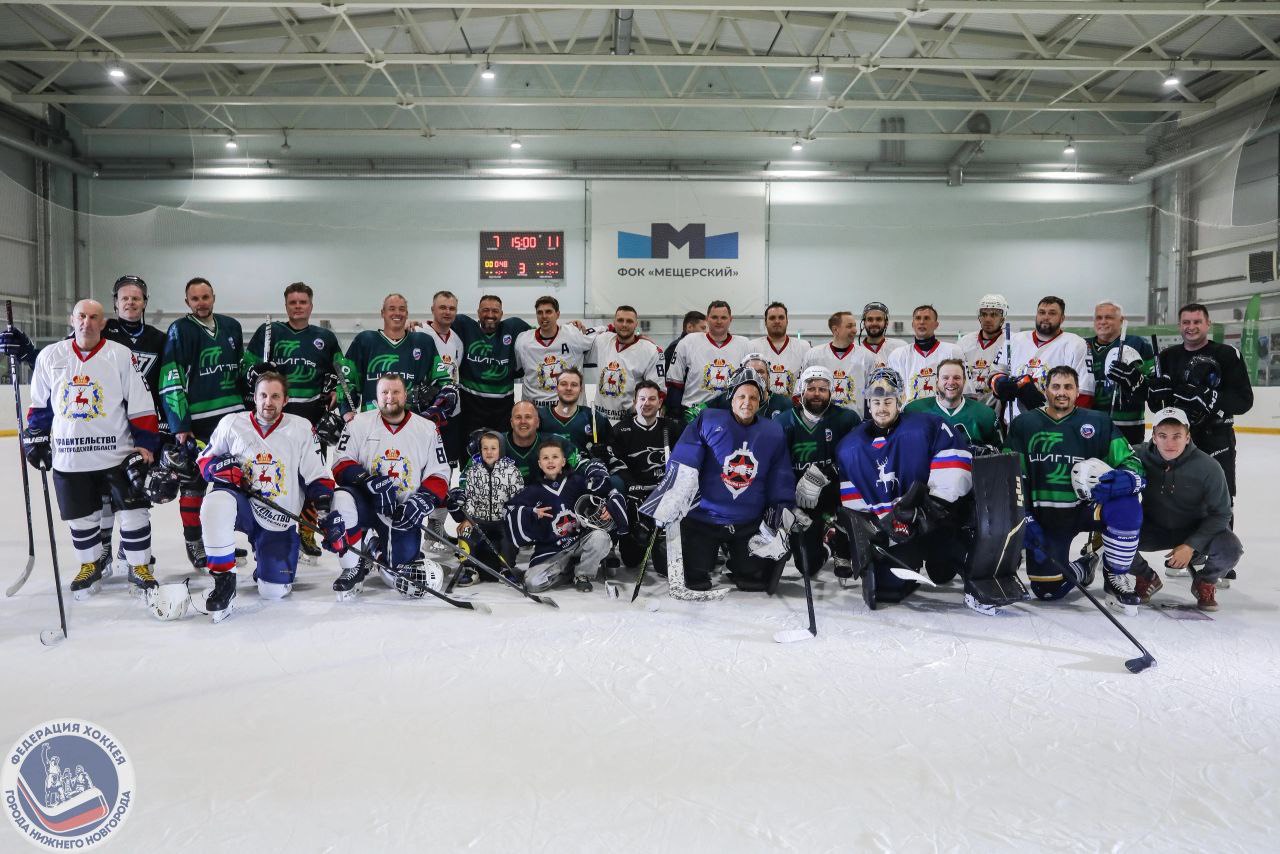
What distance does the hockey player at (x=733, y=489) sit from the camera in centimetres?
359

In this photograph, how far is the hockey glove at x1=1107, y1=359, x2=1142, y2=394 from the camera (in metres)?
3.88

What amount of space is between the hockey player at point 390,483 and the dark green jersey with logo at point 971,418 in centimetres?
224

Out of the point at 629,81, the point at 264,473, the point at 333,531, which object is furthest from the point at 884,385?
the point at 629,81

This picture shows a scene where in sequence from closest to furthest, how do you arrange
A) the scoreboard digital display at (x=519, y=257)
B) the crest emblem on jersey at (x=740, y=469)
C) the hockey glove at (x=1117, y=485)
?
the hockey glove at (x=1117, y=485) < the crest emblem on jersey at (x=740, y=469) < the scoreboard digital display at (x=519, y=257)

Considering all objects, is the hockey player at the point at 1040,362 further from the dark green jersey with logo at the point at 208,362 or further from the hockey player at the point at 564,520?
the dark green jersey with logo at the point at 208,362

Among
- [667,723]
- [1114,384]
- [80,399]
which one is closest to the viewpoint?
[667,723]

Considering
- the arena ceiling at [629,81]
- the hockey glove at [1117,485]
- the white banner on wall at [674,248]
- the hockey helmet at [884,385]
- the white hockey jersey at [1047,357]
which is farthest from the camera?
the white banner on wall at [674,248]

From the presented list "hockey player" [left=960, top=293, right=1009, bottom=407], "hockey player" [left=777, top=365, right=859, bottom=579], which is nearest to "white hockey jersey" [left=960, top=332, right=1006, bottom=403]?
"hockey player" [left=960, top=293, right=1009, bottom=407]

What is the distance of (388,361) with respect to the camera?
14.3 feet

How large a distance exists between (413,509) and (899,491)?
2.13 metres

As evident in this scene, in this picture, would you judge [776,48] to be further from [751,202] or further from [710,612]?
[710,612]

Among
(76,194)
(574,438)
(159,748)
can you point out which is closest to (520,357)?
(574,438)

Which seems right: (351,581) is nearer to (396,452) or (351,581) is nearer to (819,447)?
(396,452)

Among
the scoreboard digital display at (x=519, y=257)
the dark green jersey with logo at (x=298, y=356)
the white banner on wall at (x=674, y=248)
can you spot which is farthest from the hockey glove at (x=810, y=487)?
the scoreboard digital display at (x=519, y=257)
